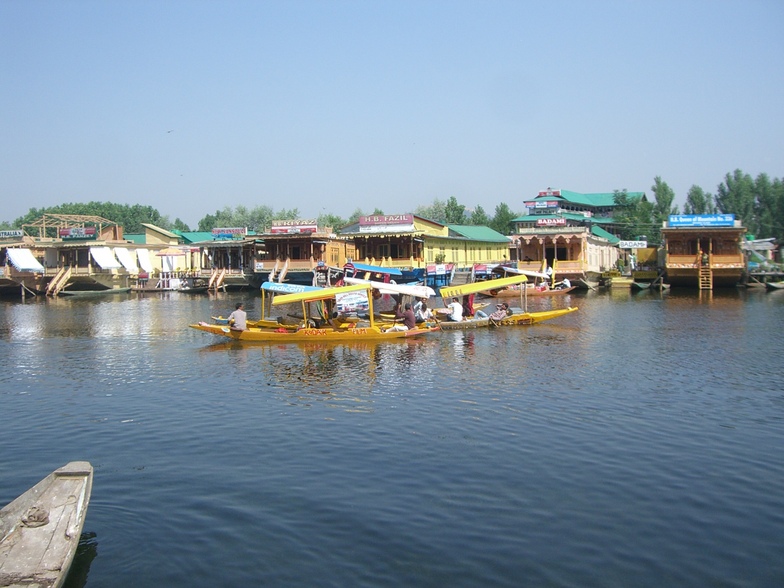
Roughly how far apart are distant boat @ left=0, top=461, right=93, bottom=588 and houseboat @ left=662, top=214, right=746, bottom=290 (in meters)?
52.8

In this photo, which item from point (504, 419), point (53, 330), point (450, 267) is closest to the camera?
point (504, 419)

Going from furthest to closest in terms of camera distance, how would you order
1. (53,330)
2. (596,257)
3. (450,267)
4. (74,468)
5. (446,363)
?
(596,257), (450,267), (53,330), (446,363), (74,468)

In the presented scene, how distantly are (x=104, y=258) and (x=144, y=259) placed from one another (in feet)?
21.7

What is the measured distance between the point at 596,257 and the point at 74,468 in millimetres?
63180

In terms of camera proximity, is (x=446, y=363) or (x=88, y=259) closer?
(x=446, y=363)

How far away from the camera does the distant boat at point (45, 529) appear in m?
8.98

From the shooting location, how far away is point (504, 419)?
56.3 ft

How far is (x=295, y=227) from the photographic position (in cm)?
6344

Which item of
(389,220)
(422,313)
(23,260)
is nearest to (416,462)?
(422,313)

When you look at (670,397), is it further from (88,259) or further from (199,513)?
(88,259)

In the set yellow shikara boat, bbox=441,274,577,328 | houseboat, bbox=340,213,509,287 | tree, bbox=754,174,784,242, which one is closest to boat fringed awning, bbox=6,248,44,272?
houseboat, bbox=340,213,509,287

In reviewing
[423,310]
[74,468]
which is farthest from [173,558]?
[423,310]

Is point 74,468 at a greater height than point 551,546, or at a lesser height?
greater

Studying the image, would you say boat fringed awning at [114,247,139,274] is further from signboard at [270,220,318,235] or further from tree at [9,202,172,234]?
tree at [9,202,172,234]
